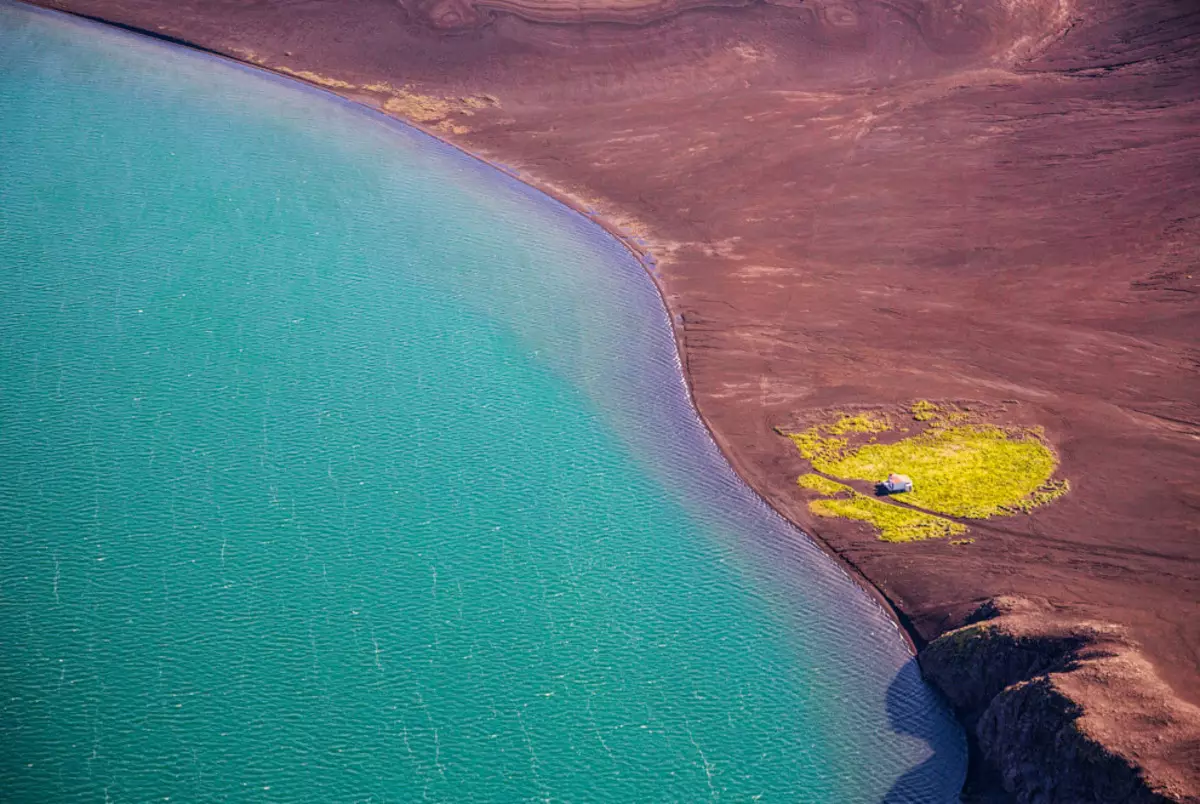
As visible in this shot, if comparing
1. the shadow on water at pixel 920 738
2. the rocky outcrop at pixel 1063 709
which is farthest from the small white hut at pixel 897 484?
the shadow on water at pixel 920 738

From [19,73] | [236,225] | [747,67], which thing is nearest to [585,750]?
[236,225]

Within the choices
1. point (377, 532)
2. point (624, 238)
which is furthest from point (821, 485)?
point (624, 238)

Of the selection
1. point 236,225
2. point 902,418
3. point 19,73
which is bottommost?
point 902,418

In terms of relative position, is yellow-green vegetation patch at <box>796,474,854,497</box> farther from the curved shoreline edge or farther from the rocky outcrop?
the rocky outcrop

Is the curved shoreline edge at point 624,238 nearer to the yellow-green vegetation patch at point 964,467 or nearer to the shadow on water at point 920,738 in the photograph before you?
the shadow on water at point 920,738

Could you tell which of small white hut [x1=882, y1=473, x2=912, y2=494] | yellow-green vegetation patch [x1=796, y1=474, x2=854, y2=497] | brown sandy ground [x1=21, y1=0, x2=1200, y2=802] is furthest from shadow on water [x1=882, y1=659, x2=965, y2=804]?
yellow-green vegetation patch [x1=796, y1=474, x2=854, y2=497]

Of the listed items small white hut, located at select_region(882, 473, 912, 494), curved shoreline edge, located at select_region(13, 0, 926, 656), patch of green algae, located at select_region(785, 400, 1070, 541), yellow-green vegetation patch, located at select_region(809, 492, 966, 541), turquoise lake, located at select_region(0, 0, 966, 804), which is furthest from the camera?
small white hut, located at select_region(882, 473, 912, 494)

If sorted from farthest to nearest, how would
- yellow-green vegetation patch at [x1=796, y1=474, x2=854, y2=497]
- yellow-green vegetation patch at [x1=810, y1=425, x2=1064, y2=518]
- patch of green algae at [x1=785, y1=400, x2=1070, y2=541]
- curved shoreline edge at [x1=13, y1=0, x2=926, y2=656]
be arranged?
yellow-green vegetation patch at [x1=796, y1=474, x2=854, y2=497], yellow-green vegetation patch at [x1=810, y1=425, x2=1064, y2=518], patch of green algae at [x1=785, y1=400, x2=1070, y2=541], curved shoreline edge at [x1=13, y1=0, x2=926, y2=656]

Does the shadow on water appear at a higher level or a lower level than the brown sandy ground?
lower

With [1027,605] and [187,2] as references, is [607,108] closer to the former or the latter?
[187,2]
